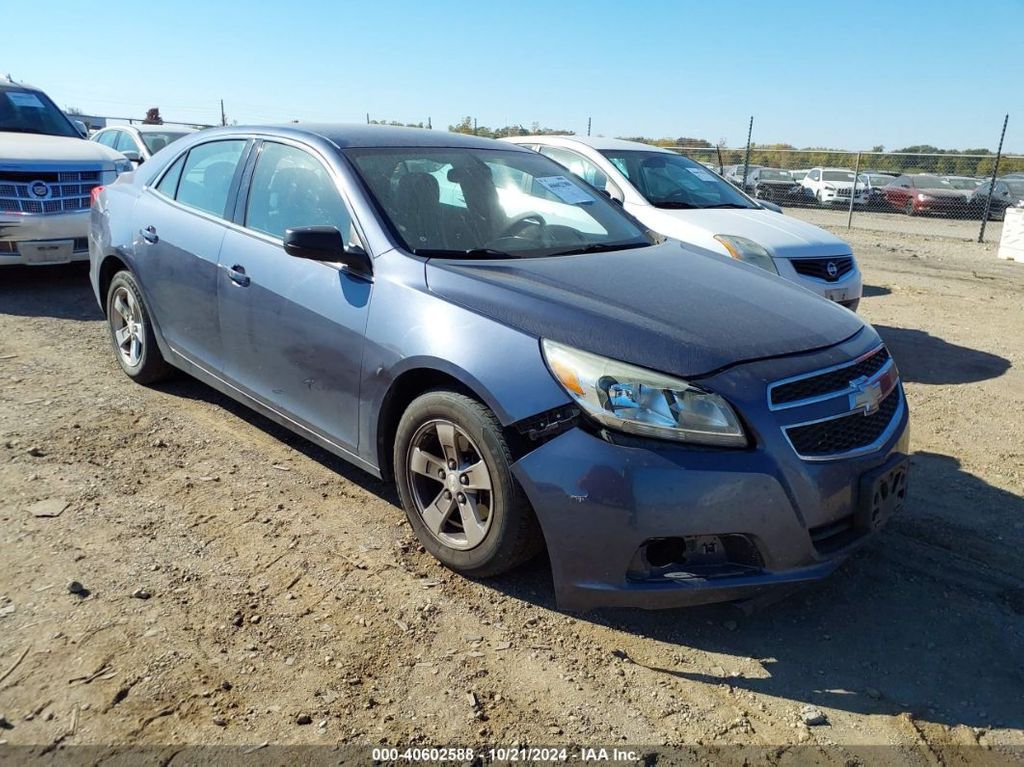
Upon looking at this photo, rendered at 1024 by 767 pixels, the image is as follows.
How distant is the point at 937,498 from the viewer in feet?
13.4

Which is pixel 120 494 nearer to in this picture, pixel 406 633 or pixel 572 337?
pixel 406 633

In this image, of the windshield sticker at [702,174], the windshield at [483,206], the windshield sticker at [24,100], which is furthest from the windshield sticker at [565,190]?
the windshield sticker at [24,100]

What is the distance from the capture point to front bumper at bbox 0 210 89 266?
7.39 metres

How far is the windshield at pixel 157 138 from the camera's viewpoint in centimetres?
1196

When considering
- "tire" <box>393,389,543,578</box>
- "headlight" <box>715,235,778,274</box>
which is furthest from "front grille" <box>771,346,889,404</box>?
"headlight" <box>715,235,778,274</box>

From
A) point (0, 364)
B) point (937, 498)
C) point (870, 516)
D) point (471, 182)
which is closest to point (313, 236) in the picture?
point (471, 182)

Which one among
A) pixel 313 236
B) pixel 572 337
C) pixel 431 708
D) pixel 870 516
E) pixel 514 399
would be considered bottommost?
pixel 431 708

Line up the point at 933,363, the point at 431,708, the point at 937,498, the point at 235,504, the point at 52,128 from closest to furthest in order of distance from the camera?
the point at 431,708 < the point at 235,504 < the point at 937,498 < the point at 933,363 < the point at 52,128

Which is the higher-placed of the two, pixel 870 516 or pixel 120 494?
pixel 870 516

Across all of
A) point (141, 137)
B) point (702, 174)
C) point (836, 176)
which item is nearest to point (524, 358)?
point (702, 174)

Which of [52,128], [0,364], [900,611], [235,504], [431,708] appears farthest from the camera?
[52,128]

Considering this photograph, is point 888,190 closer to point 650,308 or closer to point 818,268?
point 818,268

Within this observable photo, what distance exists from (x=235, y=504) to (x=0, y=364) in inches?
117

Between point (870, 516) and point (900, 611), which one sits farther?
point (900, 611)
